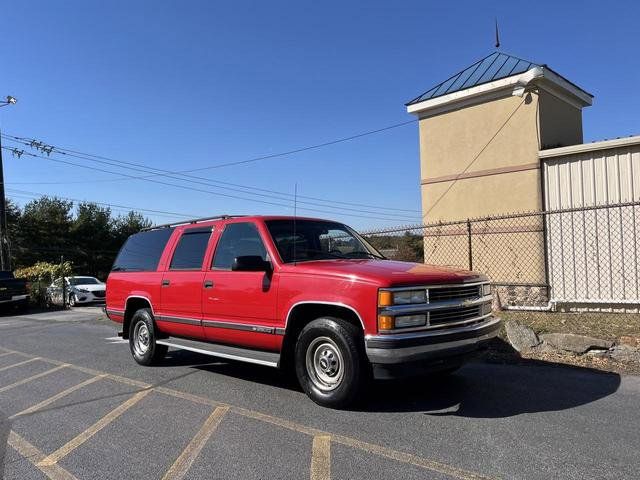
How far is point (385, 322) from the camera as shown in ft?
15.8

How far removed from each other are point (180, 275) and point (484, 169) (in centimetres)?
745

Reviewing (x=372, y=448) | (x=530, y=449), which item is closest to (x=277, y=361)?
(x=372, y=448)

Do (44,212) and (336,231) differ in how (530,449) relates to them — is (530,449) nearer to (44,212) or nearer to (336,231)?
(336,231)

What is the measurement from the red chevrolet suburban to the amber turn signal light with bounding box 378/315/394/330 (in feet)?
0.05

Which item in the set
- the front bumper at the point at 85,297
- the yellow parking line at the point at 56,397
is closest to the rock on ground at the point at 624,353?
the yellow parking line at the point at 56,397

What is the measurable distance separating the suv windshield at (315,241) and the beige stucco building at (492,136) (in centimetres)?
558

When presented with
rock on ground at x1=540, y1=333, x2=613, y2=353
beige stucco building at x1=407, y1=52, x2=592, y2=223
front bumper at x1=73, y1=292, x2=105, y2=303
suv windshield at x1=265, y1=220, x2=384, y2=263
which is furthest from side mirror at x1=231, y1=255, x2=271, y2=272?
front bumper at x1=73, y1=292, x2=105, y2=303

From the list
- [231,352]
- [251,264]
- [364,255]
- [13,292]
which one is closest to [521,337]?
[364,255]

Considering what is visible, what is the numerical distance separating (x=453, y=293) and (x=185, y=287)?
11.5 feet

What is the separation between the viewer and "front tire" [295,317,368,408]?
4.99m

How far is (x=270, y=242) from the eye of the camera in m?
6.11

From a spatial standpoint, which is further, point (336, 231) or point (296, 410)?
point (336, 231)

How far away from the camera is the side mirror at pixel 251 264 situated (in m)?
5.67

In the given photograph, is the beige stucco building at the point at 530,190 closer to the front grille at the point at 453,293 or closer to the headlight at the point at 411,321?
the front grille at the point at 453,293
